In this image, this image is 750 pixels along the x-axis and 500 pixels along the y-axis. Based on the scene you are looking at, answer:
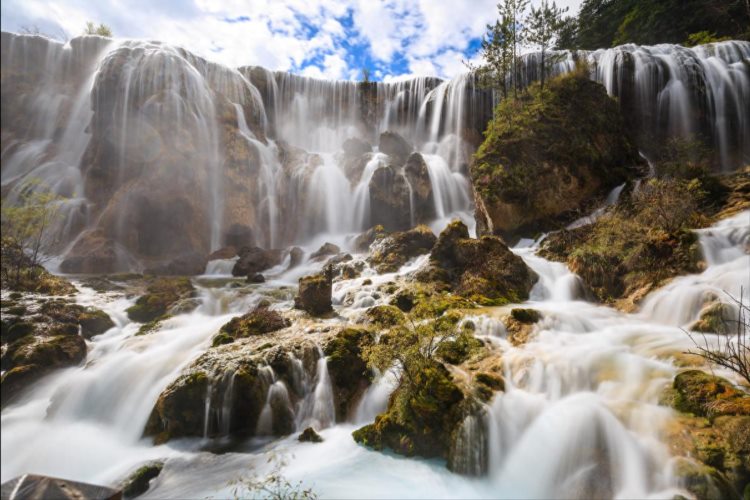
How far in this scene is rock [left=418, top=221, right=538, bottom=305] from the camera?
1265 cm

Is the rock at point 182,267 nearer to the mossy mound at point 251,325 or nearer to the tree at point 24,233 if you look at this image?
the tree at point 24,233

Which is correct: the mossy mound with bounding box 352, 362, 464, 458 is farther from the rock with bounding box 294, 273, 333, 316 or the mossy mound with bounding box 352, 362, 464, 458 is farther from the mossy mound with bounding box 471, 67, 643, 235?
the mossy mound with bounding box 471, 67, 643, 235

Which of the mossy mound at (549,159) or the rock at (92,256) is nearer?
the mossy mound at (549,159)

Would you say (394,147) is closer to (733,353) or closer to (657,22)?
(657,22)

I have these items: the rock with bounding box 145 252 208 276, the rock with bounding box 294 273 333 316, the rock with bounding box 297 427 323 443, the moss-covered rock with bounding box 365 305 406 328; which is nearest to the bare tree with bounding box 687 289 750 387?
the moss-covered rock with bounding box 365 305 406 328

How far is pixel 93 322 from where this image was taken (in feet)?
39.9

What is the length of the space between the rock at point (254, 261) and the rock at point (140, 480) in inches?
593

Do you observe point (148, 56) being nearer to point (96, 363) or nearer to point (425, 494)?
point (96, 363)

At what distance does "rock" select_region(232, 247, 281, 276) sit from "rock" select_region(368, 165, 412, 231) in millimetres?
7779

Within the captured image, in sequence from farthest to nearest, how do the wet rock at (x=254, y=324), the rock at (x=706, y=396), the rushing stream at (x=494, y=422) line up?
1. the wet rock at (x=254, y=324)
2. the rushing stream at (x=494, y=422)
3. the rock at (x=706, y=396)

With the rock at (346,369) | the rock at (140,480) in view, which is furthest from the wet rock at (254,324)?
the rock at (140,480)

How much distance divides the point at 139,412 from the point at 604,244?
15.7m

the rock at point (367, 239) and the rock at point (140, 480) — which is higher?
the rock at point (367, 239)

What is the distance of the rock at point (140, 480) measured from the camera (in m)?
6.34
